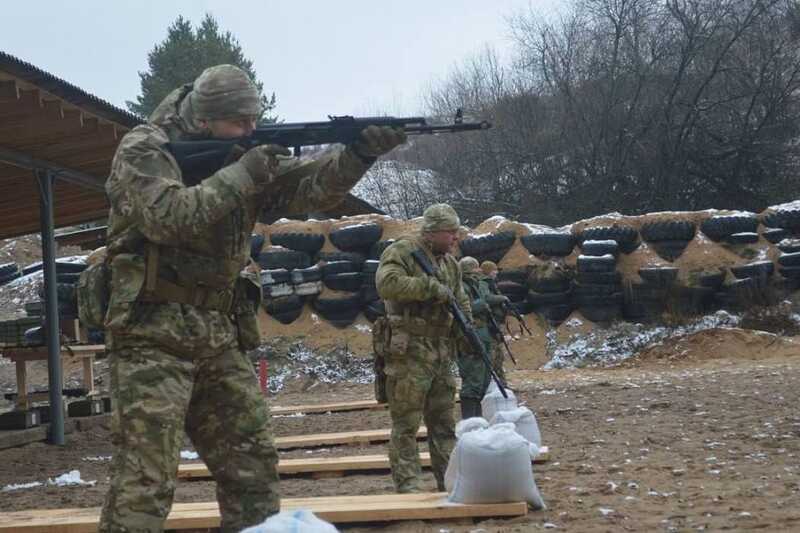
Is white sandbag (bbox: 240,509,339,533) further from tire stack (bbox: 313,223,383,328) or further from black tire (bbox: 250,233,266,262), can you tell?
black tire (bbox: 250,233,266,262)

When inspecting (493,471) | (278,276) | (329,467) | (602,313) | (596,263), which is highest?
(278,276)

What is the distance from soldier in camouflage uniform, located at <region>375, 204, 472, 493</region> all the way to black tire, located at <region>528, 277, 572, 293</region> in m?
12.3

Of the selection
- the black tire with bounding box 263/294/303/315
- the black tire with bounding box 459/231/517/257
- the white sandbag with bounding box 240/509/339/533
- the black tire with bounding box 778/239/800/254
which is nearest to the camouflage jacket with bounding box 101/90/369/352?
the white sandbag with bounding box 240/509/339/533

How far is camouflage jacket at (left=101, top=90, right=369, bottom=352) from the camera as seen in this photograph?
3.68 metres

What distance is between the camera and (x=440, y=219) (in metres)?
6.68

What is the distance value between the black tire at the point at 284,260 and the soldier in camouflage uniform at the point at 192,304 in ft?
49.0

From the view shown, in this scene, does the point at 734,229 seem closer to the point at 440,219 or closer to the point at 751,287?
the point at 751,287

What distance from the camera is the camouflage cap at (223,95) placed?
3945 millimetres

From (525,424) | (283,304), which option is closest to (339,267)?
(283,304)

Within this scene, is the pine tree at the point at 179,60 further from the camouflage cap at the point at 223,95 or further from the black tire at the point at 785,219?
the camouflage cap at the point at 223,95

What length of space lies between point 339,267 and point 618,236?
15.8 feet

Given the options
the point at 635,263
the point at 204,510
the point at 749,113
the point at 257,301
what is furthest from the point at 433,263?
the point at 749,113

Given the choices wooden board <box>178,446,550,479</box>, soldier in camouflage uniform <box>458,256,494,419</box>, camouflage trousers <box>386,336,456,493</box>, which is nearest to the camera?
camouflage trousers <box>386,336,456,493</box>

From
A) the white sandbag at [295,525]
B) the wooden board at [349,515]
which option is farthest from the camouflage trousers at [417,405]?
the white sandbag at [295,525]
